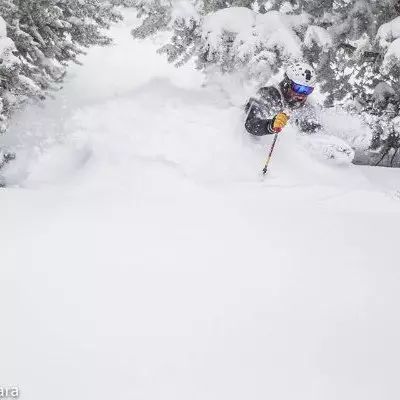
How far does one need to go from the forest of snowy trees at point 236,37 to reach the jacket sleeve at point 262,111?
621 mm

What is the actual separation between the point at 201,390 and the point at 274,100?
197 inches

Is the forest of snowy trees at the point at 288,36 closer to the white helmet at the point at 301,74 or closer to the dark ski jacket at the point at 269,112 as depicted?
the white helmet at the point at 301,74

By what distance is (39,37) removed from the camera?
609 centimetres

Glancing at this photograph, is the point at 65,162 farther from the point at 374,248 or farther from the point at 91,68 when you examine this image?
the point at 374,248

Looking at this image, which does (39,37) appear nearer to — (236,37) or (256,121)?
(236,37)

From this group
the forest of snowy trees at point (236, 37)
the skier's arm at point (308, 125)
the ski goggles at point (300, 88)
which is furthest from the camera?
the skier's arm at point (308, 125)

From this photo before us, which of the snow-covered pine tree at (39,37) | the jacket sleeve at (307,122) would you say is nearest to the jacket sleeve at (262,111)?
the jacket sleeve at (307,122)

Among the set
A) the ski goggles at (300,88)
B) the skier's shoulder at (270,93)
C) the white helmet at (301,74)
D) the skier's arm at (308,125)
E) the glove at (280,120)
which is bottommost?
the skier's arm at (308,125)

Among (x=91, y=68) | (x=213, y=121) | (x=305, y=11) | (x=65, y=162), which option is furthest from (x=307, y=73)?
(x=91, y=68)

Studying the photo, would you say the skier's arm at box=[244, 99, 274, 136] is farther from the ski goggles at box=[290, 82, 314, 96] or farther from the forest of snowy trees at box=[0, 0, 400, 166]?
the forest of snowy trees at box=[0, 0, 400, 166]

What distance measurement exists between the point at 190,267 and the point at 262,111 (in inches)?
136

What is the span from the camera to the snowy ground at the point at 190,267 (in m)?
2.97

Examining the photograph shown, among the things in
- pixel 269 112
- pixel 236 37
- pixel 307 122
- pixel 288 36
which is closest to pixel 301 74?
pixel 269 112

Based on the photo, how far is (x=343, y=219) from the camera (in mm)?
4996
